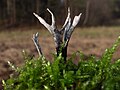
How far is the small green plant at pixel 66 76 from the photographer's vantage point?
3.87 meters

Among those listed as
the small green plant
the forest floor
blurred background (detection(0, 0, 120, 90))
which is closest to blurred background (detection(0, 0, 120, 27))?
blurred background (detection(0, 0, 120, 90))

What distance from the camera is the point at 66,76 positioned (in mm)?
3848

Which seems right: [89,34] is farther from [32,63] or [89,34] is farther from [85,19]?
[32,63]

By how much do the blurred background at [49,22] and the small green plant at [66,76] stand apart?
8005 mm

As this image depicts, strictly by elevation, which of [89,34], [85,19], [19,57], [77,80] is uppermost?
[85,19]

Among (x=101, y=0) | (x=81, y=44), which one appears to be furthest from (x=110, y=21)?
(x=81, y=44)

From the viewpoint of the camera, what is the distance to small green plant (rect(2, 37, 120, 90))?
3869 millimetres

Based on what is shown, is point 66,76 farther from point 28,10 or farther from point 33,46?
point 28,10

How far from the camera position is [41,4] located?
3014 cm

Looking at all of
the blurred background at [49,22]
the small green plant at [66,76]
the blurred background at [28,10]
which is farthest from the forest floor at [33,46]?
the small green plant at [66,76]

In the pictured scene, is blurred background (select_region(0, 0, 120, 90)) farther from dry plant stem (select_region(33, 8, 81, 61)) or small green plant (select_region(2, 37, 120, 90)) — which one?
small green plant (select_region(2, 37, 120, 90))

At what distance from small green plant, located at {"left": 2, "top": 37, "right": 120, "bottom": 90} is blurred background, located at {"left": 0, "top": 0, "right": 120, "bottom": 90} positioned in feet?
26.3

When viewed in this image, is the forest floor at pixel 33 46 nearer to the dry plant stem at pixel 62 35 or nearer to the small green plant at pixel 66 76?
the dry plant stem at pixel 62 35

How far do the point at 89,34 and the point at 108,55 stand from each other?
22.3m
